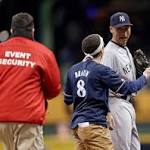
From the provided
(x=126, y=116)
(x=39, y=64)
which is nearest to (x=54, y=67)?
(x=39, y=64)

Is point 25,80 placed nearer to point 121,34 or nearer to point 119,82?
point 119,82

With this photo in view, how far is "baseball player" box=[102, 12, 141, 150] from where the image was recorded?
9.94 meters

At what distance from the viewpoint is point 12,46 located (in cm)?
903

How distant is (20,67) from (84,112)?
0.92 meters

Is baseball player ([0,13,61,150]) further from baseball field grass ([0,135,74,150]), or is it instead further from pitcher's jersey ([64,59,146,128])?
baseball field grass ([0,135,74,150])

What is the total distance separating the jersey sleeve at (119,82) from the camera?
9227 mm

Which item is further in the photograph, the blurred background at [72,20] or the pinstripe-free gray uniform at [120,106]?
the blurred background at [72,20]

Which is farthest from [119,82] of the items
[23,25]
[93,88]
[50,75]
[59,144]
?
[59,144]

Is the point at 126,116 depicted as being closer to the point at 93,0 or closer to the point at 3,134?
the point at 3,134

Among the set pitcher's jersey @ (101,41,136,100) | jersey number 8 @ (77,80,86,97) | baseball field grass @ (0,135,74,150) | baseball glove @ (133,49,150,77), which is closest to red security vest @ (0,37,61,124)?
jersey number 8 @ (77,80,86,97)

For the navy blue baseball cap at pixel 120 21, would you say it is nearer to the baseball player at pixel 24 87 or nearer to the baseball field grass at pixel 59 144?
the baseball player at pixel 24 87

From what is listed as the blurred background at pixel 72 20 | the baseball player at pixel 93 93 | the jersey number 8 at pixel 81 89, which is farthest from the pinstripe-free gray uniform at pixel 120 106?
the blurred background at pixel 72 20

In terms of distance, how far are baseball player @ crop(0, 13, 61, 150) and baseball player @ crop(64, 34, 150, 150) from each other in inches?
16.5

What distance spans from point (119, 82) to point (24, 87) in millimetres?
1090
